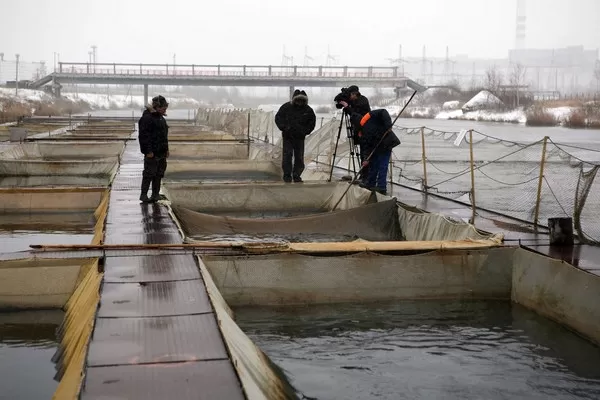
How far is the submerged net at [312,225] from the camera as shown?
1075 centimetres

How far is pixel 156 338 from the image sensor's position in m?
5.09

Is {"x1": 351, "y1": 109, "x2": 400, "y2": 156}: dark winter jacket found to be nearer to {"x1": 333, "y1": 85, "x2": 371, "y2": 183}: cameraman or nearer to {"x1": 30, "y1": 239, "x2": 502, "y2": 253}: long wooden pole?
{"x1": 333, "y1": 85, "x2": 371, "y2": 183}: cameraman

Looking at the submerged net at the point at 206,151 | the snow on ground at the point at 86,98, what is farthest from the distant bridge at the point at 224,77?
the submerged net at the point at 206,151

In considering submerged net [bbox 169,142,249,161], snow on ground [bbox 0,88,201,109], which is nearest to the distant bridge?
snow on ground [bbox 0,88,201,109]

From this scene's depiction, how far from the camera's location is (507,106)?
76.6m

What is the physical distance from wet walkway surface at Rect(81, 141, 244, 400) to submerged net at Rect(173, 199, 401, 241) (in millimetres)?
3133

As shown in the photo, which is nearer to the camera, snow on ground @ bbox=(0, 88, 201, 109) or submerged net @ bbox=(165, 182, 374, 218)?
submerged net @ bbox=(165, 182, 374, 218)

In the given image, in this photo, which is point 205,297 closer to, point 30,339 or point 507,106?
point 30,339

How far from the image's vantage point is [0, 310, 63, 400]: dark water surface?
18.8 feet

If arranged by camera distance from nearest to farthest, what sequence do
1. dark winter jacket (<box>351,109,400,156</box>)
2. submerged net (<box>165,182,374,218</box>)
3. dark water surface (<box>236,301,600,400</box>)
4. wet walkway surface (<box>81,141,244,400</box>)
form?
wet walkway surface (<box>81,141,244,400</box>) < dark water surface (<box>236,301,600,400</box>) < dark winter jacket (<box>351,109,400,156</box>) < submerged net (<box>165,182,374,218</box>)

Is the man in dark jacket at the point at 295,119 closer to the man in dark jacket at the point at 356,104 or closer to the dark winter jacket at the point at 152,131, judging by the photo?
the man in dark jacket at the point at 356,104

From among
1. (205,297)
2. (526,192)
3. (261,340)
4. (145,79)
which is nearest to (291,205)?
(526,192)

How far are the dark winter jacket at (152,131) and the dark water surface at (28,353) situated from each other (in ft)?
11.9

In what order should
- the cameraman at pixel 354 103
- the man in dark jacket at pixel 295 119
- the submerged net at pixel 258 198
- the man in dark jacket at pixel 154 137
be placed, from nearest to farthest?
the man in dark jacket at pixel 154 137 < the cameraman at pixel 354 103 < the man in dark jacket at pixel 295 119 < the submerged net at pixel 258 198
